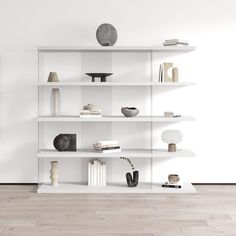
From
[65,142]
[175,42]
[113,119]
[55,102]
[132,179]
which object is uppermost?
[175,42]

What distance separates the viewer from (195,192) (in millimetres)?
4469

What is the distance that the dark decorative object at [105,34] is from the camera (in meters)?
4.55

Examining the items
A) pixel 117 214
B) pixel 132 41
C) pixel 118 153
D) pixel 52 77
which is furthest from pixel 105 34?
pixel 117 214

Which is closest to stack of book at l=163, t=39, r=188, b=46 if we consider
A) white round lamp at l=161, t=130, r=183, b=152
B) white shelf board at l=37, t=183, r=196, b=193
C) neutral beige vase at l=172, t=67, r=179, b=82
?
neutral beige vase at l=172, t=67, r=179, b=82

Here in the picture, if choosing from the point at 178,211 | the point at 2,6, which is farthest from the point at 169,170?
the point at 2,6

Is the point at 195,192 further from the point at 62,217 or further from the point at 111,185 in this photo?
the point at 62,217

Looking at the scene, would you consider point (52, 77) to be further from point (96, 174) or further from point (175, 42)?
point (175, 42)

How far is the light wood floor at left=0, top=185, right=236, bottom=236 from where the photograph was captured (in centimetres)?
326

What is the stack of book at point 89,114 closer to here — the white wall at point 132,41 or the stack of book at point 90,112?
the stack of book at point 90,112

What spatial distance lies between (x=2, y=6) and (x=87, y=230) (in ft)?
8.62

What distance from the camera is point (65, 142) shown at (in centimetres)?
457

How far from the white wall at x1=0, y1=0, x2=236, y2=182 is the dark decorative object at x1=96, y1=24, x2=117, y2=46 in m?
0.25

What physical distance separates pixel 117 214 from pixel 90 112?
3.97ft

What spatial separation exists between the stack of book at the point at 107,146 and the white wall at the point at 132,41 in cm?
58
